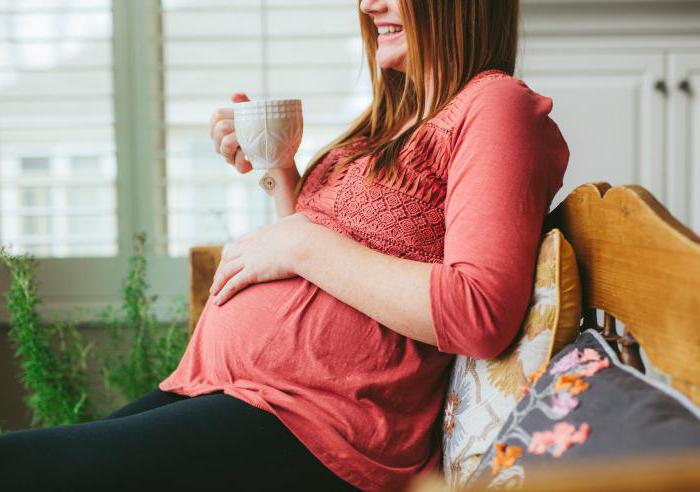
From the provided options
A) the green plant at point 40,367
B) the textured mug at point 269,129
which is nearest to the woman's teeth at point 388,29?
the textured mug at point 269,129

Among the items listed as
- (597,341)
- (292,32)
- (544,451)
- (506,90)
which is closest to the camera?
(544,451)

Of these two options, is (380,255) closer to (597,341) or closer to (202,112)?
(597,341)

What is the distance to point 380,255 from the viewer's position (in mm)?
955

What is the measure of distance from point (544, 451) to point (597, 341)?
180 mm

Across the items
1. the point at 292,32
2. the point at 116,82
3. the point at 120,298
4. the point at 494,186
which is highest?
the point at 292,32

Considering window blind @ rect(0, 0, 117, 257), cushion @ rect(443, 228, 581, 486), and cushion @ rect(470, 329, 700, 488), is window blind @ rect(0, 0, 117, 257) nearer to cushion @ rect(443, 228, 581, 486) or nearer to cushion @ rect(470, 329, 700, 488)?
cushion @ rect(443, 228, 581, 486)

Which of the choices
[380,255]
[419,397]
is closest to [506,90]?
[380,255]

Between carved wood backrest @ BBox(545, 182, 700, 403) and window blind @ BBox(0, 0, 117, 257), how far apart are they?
1530mm

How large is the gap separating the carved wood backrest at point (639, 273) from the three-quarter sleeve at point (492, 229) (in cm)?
7

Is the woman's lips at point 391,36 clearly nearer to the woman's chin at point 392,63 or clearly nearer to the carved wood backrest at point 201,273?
the woman's chin at point 392,63

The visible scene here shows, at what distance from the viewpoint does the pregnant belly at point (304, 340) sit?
3.16 ft

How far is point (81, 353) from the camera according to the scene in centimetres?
196

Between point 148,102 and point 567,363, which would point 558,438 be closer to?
point 567,363

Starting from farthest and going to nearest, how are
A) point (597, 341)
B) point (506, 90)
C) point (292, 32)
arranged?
point (292, 32)
point (506, 90)
point (597, 341)
